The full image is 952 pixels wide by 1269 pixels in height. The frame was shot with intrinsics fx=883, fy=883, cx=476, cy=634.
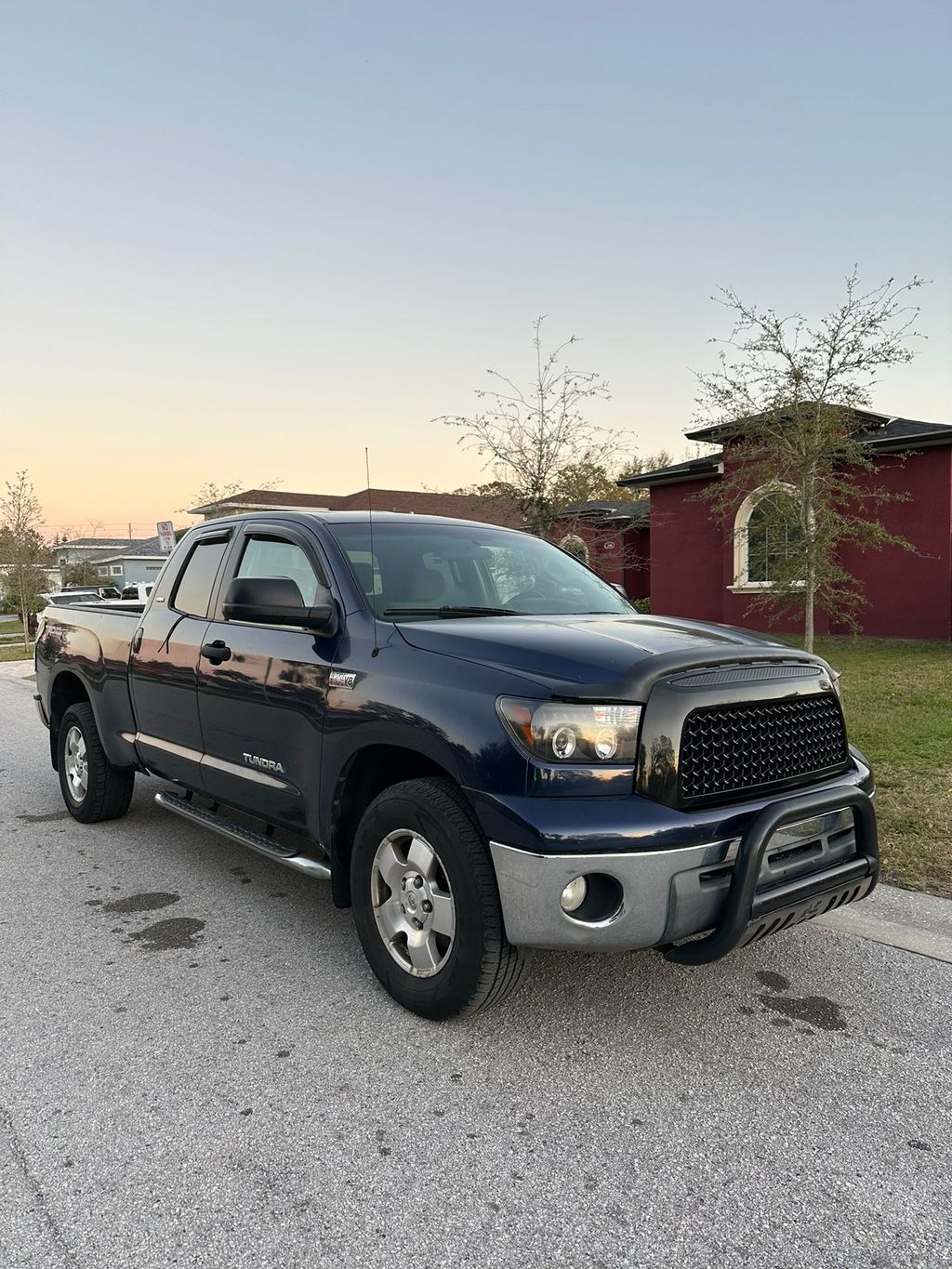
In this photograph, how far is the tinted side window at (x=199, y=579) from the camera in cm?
471

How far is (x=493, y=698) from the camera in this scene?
2863 millimetres

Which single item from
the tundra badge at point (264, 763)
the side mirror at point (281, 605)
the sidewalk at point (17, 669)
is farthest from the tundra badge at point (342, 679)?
the sidewalk at point (17, 669)

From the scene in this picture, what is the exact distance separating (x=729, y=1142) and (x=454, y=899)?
41.7 inches

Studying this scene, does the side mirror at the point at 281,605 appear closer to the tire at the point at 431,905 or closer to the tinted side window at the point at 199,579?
the tire at the point at 431,905

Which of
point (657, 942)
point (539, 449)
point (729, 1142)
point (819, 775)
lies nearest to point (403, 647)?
point (657, 942)

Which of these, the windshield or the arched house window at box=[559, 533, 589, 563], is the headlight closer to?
the windshield

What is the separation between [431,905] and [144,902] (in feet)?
6.94

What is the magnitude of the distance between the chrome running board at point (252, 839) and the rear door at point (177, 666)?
147 mm

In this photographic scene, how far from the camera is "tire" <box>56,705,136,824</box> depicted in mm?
5719

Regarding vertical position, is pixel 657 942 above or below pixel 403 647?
below

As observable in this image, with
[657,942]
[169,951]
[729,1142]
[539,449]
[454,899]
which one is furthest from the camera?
[539,449]

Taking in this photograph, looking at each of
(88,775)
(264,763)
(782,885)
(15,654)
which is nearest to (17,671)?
(15,654)

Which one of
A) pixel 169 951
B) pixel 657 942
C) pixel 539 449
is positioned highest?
pixel 539 449

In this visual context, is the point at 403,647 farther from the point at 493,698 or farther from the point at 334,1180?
the point at 334,1180
